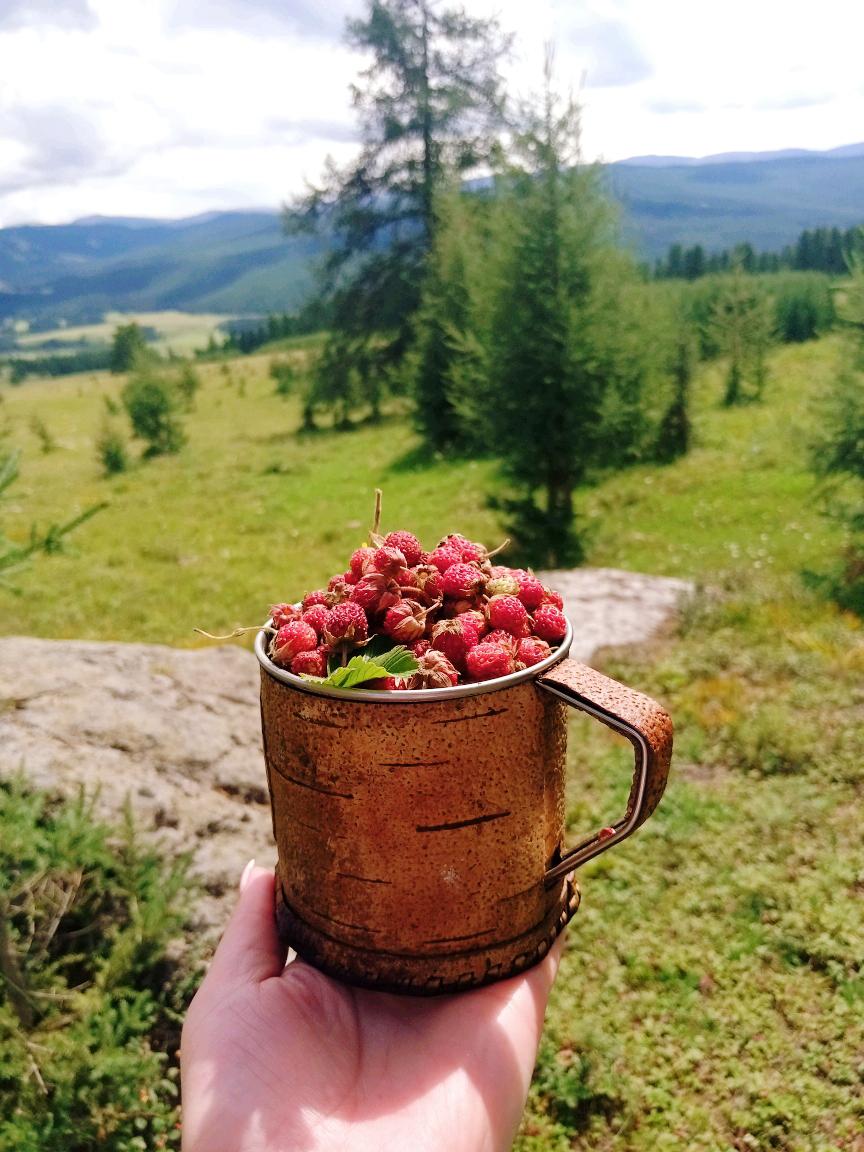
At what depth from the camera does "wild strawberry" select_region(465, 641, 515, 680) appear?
1722 millimetres

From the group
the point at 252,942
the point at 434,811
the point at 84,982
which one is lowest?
the point at 84,982

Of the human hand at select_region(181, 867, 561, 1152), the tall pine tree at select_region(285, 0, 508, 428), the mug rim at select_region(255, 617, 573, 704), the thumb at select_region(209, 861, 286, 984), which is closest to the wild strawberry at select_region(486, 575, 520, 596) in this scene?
the mug rim at select_region(255, 617, 573, 704)

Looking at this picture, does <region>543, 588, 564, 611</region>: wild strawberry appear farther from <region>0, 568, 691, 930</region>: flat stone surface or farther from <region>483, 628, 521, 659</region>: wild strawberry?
<region>0, 568, 691, 930</region>: flat stone surface

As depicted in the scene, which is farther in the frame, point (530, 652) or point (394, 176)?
point (394, 176)

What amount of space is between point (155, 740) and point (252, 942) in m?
3.23

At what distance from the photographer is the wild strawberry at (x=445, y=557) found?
2008 millimetres

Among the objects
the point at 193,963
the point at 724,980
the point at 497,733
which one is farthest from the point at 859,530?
the point at 497,733

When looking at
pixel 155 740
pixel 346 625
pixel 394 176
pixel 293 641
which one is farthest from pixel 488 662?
pixel 394 176

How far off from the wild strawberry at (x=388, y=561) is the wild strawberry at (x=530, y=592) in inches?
11.0

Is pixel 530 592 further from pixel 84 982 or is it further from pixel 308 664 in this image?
pixel 84 982

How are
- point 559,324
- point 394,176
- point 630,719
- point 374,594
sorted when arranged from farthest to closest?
point 394,176 < point 559,324 < point 374,594 < point 630,719

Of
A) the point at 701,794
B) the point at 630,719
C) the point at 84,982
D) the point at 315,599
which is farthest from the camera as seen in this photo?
the point at 701,794

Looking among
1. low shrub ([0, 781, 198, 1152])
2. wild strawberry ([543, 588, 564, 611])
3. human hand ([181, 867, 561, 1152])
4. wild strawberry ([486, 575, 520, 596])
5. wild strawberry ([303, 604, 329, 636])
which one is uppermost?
wild strawberry ([486, 575, 520, 596])

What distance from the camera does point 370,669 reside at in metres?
1.66
